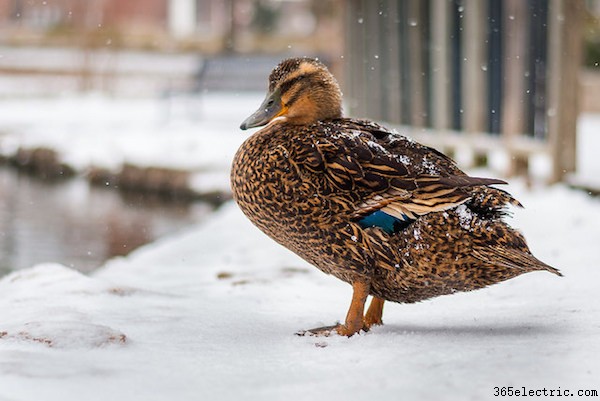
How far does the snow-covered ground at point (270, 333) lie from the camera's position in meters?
2.72

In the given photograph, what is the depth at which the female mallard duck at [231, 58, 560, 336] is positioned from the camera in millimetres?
3238

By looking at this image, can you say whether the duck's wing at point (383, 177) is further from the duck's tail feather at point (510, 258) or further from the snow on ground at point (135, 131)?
the snow on ground at point (135, 131)

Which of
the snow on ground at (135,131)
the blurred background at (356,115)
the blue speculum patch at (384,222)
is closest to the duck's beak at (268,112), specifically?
the blue speculum patch at (384,222)

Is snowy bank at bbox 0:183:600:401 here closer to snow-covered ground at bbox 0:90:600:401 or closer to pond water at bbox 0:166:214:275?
snow-covered ground at bbox 0:90:600:401

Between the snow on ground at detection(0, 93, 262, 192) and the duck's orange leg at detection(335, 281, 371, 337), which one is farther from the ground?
the duck's orange leg at detection(335, 281, 371, 337)

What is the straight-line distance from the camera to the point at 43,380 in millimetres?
2783

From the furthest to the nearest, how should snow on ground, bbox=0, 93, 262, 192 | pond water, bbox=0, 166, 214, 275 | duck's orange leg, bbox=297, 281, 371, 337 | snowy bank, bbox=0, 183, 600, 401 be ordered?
snow on ground, bbox=0, 93, 262, 192, pond water, bbox=0, 166, 214, 275, duck's orange leg, bbox=297, 281, 371, 337, snowy bank, bbox=0, 183, 600, 401

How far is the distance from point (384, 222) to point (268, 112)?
613 mm

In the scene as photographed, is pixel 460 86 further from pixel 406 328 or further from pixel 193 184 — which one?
pixel 406 328

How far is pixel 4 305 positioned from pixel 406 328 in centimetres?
154

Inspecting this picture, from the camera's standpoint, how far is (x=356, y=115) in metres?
14.3

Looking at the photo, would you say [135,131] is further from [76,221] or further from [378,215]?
[378,215]

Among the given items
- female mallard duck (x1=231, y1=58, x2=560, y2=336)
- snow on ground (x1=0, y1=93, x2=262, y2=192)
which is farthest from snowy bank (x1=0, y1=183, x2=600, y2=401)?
snow on ground (x1=0, y1=93, x2=262, y2=192)

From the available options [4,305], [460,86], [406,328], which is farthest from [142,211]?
[406,328]
